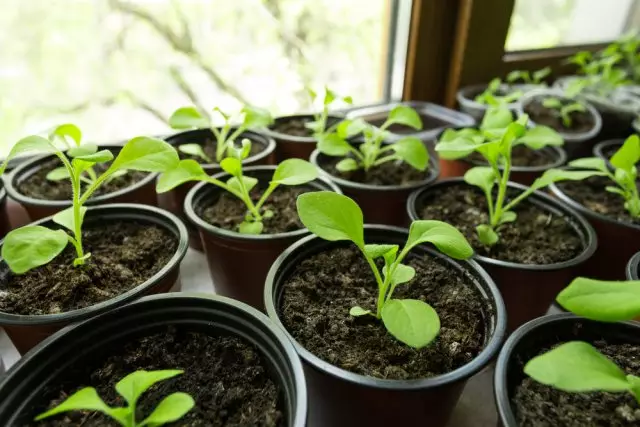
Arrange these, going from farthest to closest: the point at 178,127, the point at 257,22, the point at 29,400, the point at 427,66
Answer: the point at 427,66 → the point at 257,22 → the point at 178,127 → the point at 29,400

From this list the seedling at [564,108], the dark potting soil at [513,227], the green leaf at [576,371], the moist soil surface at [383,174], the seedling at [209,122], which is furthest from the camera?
the seedling at [564,108]

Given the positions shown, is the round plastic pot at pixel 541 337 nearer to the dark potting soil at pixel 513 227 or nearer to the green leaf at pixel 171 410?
the dark potting soil at pixel 513 227

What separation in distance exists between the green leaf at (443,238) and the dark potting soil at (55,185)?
24.7 inches

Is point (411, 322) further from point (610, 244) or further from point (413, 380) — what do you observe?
point (610, 244)

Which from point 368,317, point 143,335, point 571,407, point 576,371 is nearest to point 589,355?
point 576,371

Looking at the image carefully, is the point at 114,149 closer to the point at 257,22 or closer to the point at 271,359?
the point at 257,22

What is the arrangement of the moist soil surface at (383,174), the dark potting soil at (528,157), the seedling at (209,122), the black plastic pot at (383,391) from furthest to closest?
the dark potting soil at (528,157), the moist soil surface at (383,174), the seedling at (209,122), the black plastic pot at (383,391)

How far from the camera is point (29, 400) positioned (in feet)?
1.67

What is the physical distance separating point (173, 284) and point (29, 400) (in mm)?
253

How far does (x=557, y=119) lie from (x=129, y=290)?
135cm

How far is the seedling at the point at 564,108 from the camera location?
1.39 meters

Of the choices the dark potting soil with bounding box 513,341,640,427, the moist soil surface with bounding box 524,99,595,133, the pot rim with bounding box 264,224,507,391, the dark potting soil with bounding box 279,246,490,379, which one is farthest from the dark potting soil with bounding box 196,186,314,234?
the moist soil surface with bounding box 524,99,595,133

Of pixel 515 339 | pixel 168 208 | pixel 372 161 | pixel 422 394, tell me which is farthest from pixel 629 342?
pixel 168 208

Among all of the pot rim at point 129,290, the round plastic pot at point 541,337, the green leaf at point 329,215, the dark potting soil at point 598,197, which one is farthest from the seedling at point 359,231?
the dark potting soil at point 598,197
